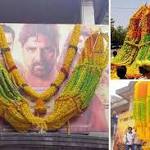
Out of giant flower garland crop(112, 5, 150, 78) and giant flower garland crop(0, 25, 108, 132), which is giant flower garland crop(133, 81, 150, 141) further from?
giant flower garland crop(0, 25, 108, 132)

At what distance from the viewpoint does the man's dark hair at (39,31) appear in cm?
543

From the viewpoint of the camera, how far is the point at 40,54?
5.44 m

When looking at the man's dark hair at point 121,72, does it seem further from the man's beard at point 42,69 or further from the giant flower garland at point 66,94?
the man's beard at point 42,69

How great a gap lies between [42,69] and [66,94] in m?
0.33

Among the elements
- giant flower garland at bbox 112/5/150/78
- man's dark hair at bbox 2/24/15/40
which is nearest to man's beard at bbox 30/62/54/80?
man's dark hair at bbox 2/24/15/40

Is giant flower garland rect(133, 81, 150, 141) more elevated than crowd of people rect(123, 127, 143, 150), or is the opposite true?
giant flower garland rect(133, 81, 150, 141)

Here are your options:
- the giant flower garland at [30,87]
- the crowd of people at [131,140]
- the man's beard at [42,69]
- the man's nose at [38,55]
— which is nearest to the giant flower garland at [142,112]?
the crowd of people at [131,140]

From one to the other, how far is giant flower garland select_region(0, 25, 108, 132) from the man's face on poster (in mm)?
156

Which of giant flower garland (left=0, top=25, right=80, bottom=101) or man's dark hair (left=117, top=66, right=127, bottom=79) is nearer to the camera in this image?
giant flower garland (left=0, top=25, right=80, bottom=101)

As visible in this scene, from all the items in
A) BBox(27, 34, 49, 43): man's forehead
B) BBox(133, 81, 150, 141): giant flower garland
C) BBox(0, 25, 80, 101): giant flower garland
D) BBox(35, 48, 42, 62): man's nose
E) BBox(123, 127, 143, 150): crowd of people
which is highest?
BBox(27, 34, 49, 43): man's forehead

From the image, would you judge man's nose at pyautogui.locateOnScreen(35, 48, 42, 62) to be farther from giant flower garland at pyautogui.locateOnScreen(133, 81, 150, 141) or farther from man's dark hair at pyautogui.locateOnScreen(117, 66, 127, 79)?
giant flower garland at pyautogui.locateOnScreen(133, 81, 150, 141)

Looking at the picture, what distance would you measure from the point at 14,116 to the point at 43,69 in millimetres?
518

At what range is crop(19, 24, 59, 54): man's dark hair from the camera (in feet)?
17.8

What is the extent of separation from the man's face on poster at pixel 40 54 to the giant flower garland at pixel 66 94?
0.16m
